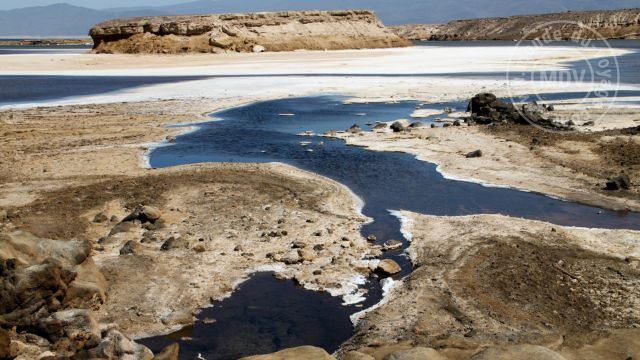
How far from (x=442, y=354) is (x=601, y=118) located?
740 inches

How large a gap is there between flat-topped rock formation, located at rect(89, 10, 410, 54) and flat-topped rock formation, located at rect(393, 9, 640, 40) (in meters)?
26.6

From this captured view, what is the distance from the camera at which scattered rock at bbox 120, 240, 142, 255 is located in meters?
9.66

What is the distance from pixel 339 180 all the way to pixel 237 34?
55.8 meters

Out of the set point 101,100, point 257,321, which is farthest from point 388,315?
point 101,100

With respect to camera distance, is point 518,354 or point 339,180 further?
point 339,180

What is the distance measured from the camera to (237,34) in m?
67.4

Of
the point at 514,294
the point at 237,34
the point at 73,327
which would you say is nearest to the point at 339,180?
the point at 514,294

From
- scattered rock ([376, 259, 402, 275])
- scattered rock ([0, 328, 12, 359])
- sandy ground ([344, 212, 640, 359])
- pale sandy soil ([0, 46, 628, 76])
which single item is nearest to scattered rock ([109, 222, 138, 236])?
scattered rock ([0, 328, 12, 359])

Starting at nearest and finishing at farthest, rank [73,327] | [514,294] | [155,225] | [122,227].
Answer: [73,327], [514,294], [122,227], [155,225]

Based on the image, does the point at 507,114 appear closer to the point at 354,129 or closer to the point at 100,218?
the point at 354,129

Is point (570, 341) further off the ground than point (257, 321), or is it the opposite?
point (570, 341)

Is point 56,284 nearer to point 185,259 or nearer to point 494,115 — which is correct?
point 185,259

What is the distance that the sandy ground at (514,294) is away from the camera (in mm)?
6391

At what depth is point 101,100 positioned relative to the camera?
98.6ft
